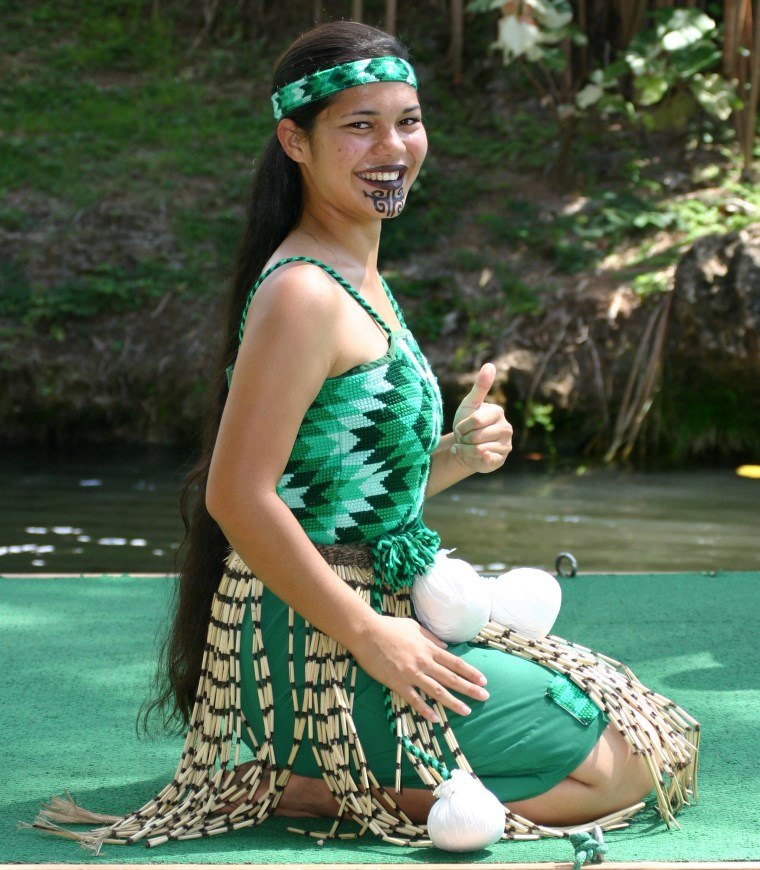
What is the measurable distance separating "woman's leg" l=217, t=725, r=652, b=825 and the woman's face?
87 cm

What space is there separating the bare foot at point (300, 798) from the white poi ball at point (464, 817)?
219 millimetres

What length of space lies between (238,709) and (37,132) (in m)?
8.31

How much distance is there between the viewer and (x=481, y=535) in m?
5.62

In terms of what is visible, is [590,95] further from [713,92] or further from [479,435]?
[479,435]

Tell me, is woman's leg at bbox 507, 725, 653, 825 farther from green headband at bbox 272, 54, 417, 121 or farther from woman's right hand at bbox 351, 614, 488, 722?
green headband at bbox 272, 54, 417, 121

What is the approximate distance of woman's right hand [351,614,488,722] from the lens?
69.5 inches

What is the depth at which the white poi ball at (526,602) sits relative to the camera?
1.96 metres

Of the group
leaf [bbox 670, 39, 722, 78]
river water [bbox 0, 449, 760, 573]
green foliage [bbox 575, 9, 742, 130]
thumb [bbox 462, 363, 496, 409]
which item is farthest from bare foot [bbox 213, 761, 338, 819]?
leaf [bbox 670, 39, 722, 78]

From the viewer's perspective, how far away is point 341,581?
177 cm

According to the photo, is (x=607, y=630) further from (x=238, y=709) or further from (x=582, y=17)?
(x=582, y=17)

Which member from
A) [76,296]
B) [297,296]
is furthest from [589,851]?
[76,296]

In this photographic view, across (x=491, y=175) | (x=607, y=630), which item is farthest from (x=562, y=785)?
(x=491, y=175)

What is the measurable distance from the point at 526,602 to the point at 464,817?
38 cm

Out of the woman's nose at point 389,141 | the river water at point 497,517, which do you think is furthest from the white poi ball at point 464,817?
the river water at point 497,517
